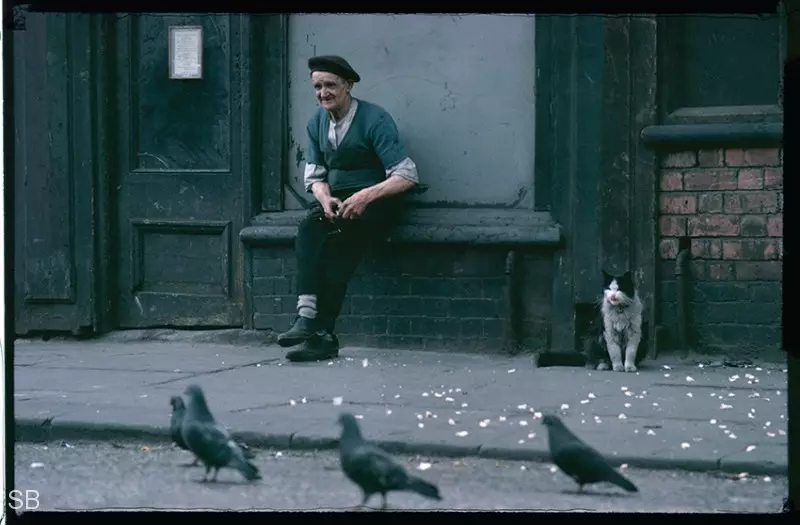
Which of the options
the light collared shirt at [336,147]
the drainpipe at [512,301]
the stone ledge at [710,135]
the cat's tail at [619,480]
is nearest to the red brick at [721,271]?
the stone ledge at [710,135]

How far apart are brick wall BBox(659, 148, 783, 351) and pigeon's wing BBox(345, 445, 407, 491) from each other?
4.05m

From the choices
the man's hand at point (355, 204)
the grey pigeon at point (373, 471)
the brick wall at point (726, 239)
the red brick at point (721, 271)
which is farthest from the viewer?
the man's hand at point (355, 204)

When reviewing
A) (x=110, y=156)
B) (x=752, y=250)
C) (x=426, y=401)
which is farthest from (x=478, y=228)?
(x=110, y=156)

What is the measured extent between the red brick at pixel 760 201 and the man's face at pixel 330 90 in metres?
2.22

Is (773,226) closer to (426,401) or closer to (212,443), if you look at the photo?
(426,401)

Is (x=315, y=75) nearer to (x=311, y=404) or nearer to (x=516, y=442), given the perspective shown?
(x=311, y=404)

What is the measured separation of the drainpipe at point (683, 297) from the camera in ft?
26.3

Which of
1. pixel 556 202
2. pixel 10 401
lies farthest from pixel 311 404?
pixel 10 401

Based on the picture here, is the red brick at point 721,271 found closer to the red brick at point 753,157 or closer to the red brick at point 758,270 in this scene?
the red brick at point 758,270

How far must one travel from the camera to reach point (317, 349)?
27.0ft

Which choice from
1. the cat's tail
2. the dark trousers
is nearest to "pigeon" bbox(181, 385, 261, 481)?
the cat's tail

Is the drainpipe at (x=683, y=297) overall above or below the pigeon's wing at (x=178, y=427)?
above

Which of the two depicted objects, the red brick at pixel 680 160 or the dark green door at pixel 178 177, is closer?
the red brick at pixel 680 160

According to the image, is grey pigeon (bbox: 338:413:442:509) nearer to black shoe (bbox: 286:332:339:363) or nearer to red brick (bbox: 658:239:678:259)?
black shoe (bbox: 286:332:339:363)
